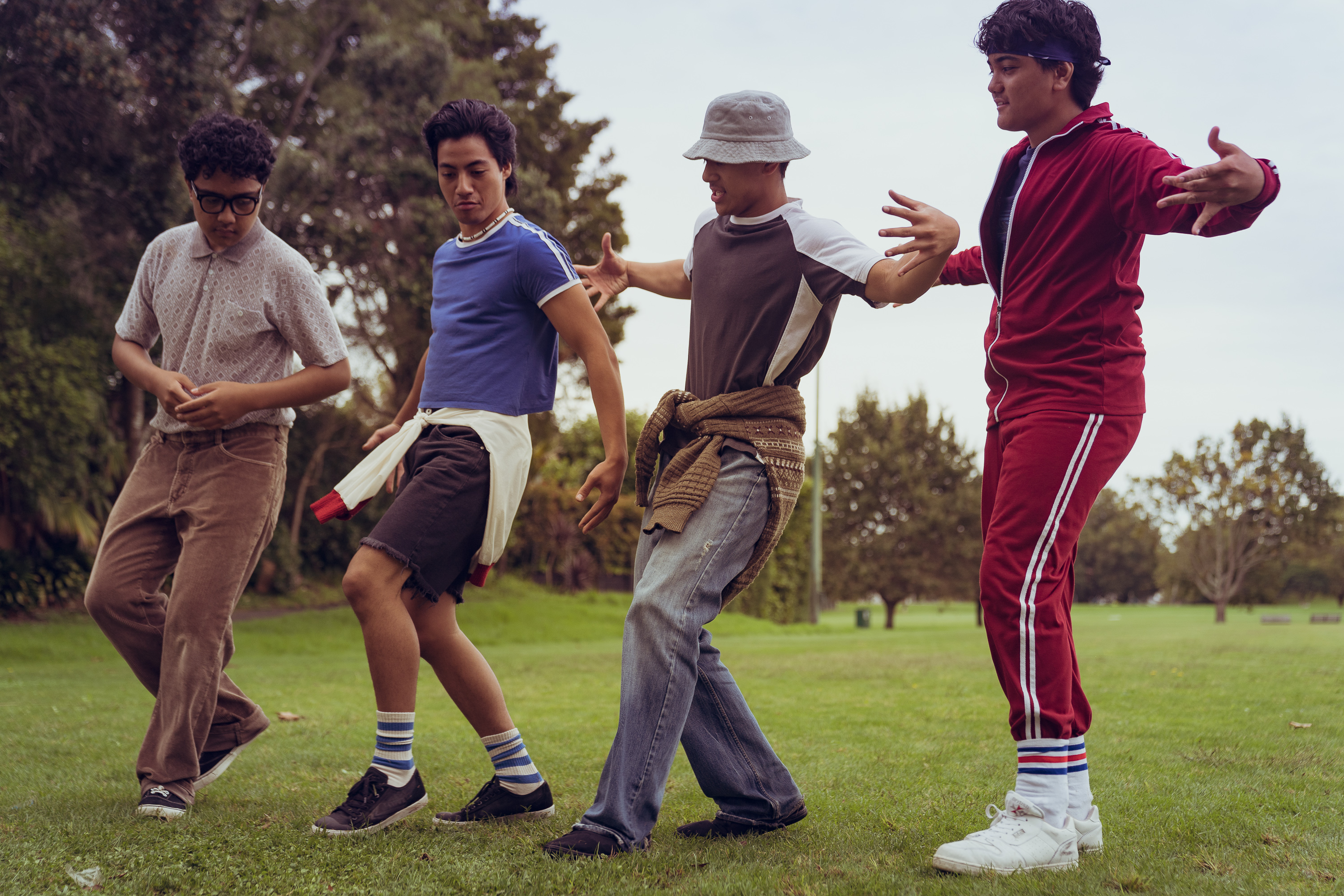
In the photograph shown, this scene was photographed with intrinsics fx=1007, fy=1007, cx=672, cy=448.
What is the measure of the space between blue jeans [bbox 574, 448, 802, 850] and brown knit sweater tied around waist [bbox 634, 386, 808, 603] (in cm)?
4

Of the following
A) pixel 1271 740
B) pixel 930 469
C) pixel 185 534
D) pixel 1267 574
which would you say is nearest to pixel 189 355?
pixel 185 534

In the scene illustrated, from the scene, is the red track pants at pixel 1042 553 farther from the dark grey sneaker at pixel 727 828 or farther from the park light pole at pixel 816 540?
the park light pole at pixel 816 540

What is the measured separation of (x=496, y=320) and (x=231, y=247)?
3.90 ft

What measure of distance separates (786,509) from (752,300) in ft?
2.11

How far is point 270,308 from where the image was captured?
3.75 meters

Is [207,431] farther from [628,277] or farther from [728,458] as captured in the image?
[728,458]

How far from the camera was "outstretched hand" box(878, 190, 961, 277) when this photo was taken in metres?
2.58

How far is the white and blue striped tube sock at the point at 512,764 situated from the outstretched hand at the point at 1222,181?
100 inches

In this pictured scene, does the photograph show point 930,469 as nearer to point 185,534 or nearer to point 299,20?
point 299,20

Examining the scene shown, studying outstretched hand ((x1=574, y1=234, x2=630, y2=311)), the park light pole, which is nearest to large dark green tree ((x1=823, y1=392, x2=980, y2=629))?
the park light pole

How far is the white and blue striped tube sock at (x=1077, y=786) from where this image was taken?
2865 millimetres

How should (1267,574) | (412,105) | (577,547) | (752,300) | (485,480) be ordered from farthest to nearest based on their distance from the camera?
(1267,574) < (577,547) < (412,105) < (485,480) < (752,300)

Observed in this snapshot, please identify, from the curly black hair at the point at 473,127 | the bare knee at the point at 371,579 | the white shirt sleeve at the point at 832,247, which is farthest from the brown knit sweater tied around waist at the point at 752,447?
the curly black hair at the point at 473,127

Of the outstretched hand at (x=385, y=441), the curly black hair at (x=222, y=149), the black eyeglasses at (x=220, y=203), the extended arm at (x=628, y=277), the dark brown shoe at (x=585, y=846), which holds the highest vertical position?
the curly black hair at (x=222, y=149)
